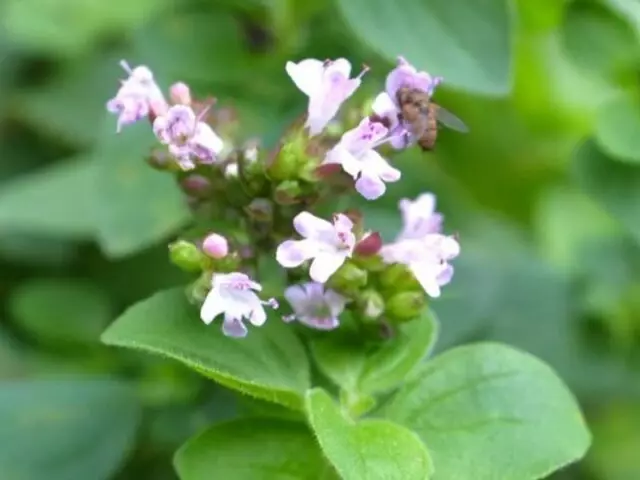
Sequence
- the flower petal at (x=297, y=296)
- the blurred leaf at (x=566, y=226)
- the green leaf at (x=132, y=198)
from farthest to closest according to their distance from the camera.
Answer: the blurred leaf at (x=566, y=226), the green leaf at (x=132, y=198), the flower petal at (x=297, y=296)

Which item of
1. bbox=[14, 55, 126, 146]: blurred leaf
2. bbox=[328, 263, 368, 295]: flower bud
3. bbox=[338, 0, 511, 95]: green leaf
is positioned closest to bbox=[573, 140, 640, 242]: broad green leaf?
bbox=[338, 0, 511, 95]: green leaf

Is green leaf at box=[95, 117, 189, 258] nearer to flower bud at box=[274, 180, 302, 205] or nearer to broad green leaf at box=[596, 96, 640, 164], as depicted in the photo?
flower bud at box=[274, 180, 302, 205]

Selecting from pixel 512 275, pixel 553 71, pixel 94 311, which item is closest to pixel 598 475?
pixel 512 275

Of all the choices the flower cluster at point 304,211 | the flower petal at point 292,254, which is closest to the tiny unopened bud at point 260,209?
the flower cluster at point 304,211

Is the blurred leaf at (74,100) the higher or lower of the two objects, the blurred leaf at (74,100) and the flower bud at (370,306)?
the lower

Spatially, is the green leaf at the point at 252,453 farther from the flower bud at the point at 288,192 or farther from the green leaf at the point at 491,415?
the flower bud at the point at 288,192

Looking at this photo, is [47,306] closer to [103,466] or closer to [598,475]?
[103,466]

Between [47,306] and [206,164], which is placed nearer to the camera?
[206,164]
